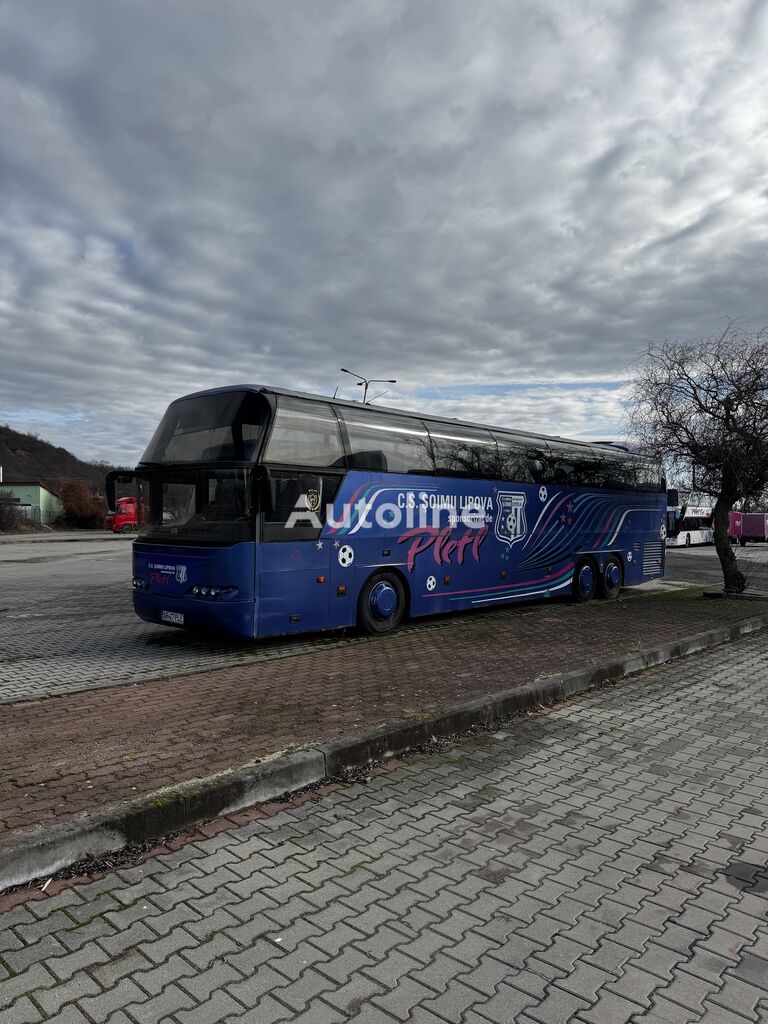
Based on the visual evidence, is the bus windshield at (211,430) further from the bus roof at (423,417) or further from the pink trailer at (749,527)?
the pink trailer at (749,527)

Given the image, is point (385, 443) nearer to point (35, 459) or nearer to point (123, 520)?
point (123, 520)

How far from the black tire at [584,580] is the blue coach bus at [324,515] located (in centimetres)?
148

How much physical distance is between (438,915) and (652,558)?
54.0ft

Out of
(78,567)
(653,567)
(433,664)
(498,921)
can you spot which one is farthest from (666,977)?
(78,567)

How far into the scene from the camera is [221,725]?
18.2 ft

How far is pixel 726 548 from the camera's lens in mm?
16094

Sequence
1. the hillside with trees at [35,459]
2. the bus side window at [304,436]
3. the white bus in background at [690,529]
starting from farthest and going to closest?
1. the hillside with trees at [35,459]
2. the white bus in background at [690,529]
3. the bus side window at [304,436]

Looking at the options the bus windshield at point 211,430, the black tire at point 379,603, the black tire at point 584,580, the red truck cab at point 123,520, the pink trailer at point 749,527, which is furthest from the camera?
the pink trailer at point 749,527

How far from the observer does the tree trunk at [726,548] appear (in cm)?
1558

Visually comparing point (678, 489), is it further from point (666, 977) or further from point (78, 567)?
point (78, 567)

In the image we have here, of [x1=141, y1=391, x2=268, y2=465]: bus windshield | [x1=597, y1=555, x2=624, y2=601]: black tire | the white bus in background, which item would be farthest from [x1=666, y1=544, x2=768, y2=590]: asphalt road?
[x1=141, y1=391, x2=268, y2=465]: bus windshield

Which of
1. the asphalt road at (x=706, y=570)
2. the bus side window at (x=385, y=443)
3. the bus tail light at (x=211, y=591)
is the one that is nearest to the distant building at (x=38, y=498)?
the asphalt road at (x=706, y=570)

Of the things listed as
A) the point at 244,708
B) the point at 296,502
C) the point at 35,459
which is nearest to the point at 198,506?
the point at 296,502

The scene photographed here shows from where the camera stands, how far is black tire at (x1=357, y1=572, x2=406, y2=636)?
10602 mm
